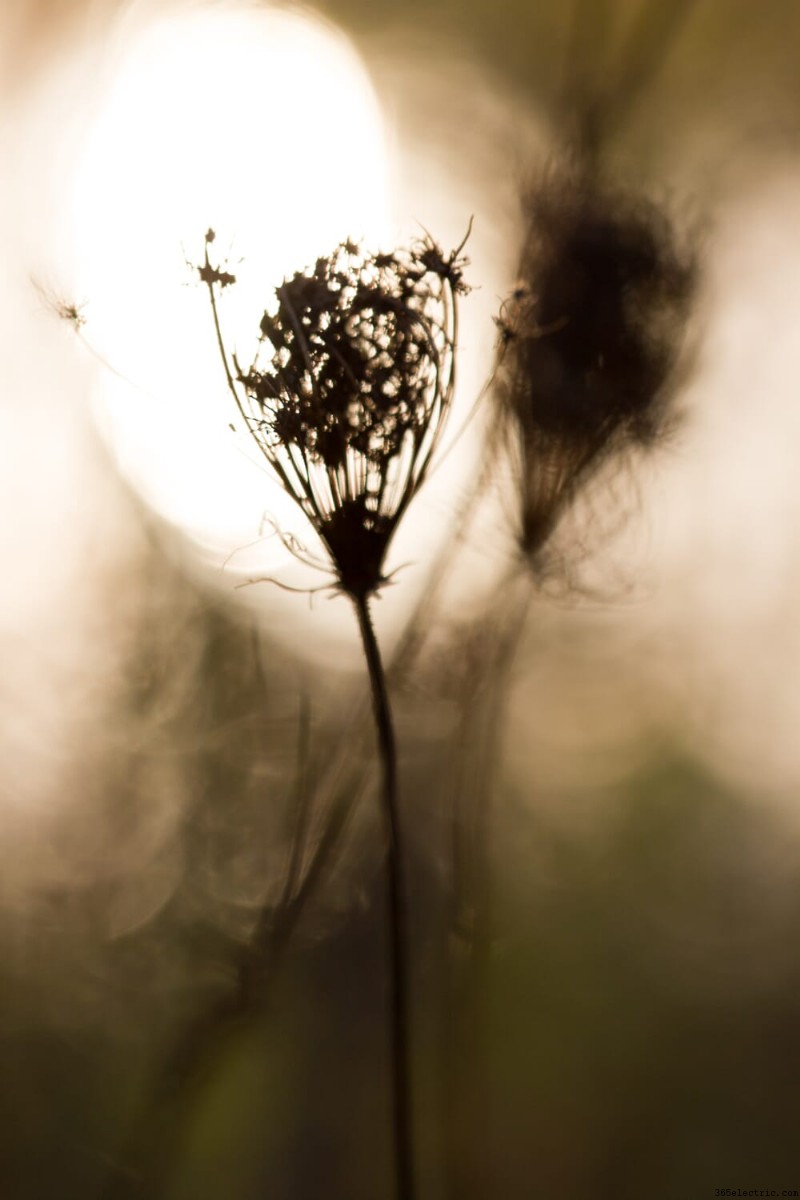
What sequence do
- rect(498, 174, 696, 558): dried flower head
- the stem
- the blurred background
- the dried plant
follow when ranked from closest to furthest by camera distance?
the stem → the dried plant → rect(498, 174, 696, 558): dried flower head → the blurred background

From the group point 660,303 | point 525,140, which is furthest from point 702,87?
point 660,303

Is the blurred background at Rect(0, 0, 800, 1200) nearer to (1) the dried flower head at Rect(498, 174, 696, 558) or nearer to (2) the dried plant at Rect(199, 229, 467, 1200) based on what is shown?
(1) the dried flower head at Rect(498, 174, 696, 558)

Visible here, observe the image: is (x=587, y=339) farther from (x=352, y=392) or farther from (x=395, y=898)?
(x=395, y=898)

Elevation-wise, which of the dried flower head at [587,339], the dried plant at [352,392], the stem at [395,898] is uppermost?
the dried flower head at [587,339]

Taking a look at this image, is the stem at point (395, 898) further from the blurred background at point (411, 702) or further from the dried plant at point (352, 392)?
the blurred background at point (411, 702)

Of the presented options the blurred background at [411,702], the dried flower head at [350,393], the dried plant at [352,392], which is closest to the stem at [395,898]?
the dried plant at [352,392]

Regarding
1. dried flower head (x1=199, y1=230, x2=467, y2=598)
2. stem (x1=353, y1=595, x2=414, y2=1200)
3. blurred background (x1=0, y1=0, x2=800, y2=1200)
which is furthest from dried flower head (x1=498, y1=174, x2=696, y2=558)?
stem (x1=353, y1=595, x2=414, y2=1200)

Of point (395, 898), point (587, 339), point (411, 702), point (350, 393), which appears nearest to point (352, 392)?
point (350, 393)
